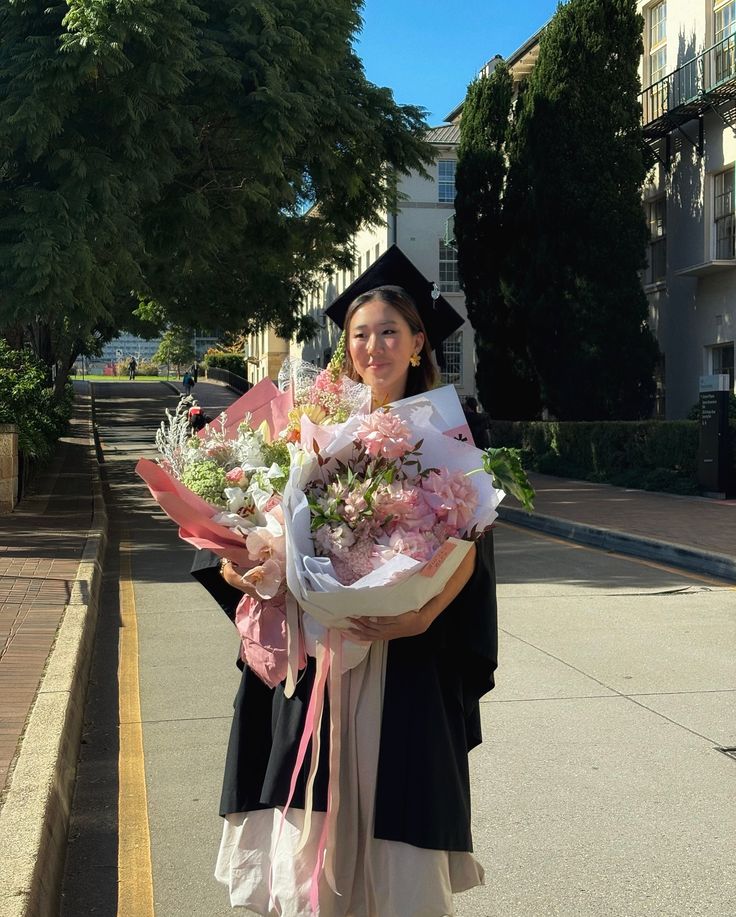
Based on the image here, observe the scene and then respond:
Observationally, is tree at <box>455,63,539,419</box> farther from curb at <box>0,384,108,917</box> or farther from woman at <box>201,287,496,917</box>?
woman at <box>201,287,496,917</box>

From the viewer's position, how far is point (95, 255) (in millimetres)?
14906

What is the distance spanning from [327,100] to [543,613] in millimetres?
11053

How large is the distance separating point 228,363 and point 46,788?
86474mm

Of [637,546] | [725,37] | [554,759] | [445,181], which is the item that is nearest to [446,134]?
[445,181]

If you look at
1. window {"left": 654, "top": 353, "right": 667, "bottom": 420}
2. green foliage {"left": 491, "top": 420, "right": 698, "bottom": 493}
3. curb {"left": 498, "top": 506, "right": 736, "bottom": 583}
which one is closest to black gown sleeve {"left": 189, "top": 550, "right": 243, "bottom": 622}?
curb {"left": 498, "top": 506, "right": 736, "bottom": 583}

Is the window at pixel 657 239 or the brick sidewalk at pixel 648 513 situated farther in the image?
the window at pixel 657 239

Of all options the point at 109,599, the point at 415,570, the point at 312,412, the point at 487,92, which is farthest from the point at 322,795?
the point at 487,92

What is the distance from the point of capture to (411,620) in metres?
2.72

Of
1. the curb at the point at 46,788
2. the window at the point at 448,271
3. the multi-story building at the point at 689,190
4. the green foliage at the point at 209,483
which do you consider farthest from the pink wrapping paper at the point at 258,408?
the window at the point at 448,271

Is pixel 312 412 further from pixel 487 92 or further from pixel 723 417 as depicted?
pixel 487 92

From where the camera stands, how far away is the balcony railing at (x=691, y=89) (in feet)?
75.0

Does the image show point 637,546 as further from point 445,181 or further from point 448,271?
point 445,181

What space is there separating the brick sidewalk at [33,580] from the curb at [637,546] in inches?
243

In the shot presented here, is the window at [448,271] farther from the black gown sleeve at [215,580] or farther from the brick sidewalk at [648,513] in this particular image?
the black gown sleeve at [215,580]
